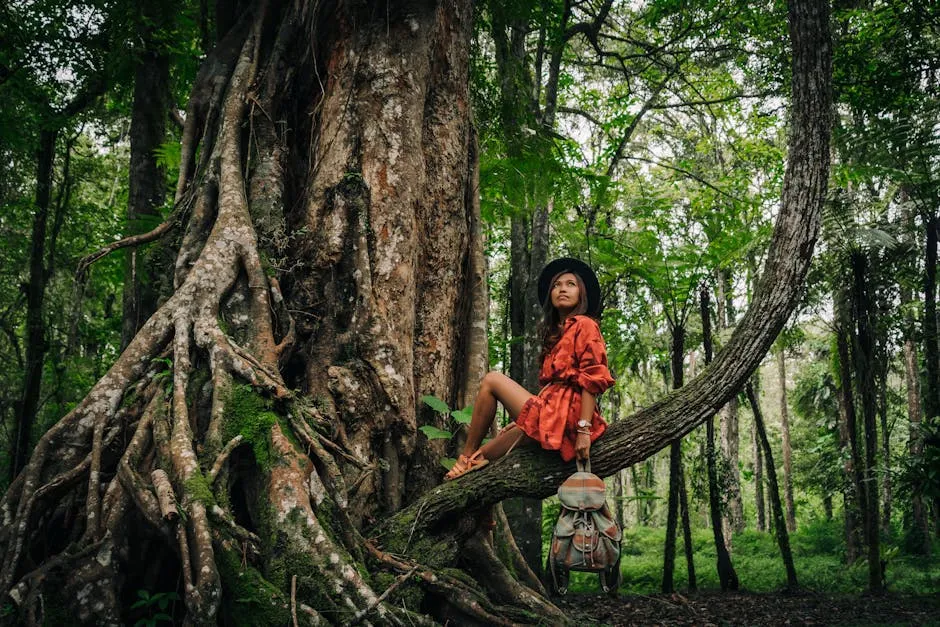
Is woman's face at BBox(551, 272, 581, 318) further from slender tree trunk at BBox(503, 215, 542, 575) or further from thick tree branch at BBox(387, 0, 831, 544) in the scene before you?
slender tree trunk at BBox(503, 215, 542, 575)

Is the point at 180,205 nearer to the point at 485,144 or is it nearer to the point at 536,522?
the point at 485,144

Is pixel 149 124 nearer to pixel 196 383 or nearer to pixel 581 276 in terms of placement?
pixel 196 383

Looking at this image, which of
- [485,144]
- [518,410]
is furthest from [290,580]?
[485,144]

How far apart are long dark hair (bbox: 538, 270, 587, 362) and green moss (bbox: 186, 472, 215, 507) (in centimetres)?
263

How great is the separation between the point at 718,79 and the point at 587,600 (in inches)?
407

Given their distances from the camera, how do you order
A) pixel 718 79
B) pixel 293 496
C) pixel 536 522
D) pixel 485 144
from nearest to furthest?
pixel 293 496 → pixel 485 144 → pixel 536 522 → pixel 718 79

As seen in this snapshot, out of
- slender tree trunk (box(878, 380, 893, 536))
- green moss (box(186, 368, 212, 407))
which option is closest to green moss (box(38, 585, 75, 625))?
green moss (box(186, 368, 212, 407))

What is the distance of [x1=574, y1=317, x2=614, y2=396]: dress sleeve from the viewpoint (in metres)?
4.20

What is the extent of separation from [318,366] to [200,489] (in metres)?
1.31

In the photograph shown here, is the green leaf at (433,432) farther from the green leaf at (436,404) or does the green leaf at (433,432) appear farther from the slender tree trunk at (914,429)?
the slender tree trunk at (914,429)

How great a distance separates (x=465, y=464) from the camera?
14.4ft

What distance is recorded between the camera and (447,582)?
360 centimetres

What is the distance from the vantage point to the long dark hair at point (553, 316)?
4.83m

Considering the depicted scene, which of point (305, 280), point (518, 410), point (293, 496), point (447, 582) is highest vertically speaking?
point (305, 280)
